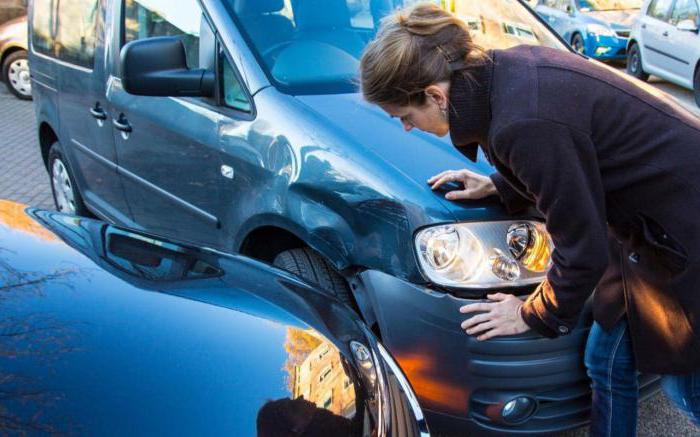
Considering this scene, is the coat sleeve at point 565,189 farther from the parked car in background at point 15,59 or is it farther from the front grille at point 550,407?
the parked car in background at point 15,59

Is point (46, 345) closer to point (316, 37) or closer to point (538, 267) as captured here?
point (538, 267)

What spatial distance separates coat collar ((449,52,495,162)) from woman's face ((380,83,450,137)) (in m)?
0.03

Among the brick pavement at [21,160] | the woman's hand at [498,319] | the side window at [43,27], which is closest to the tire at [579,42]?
the brick pavement at [21,160]

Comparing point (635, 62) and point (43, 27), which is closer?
point (43, 27)

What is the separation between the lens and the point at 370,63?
1725mm

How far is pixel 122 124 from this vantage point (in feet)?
11.4

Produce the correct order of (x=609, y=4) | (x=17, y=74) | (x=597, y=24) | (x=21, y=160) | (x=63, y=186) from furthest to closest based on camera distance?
(x=609, y=4) < (x=597, y=24) < (x=17, y=74) < (x=21, y=160) < (x=63, y=186)

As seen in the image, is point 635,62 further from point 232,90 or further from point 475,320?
point 475,320

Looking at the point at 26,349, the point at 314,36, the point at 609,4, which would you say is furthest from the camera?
the point at 609,4


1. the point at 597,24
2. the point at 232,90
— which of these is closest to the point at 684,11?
the point at 597,24

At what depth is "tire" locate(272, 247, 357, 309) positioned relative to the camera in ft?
8.20

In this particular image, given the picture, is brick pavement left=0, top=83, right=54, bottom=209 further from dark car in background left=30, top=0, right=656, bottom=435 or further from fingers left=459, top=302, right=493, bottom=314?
fingers left=459, top=302, right=493, bottom=314

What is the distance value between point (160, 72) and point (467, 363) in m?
1.57

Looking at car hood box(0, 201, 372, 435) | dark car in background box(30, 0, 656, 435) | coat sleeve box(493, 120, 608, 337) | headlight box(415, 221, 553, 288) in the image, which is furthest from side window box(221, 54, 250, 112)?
coat sleeve box(493, 120, 608, 337)
